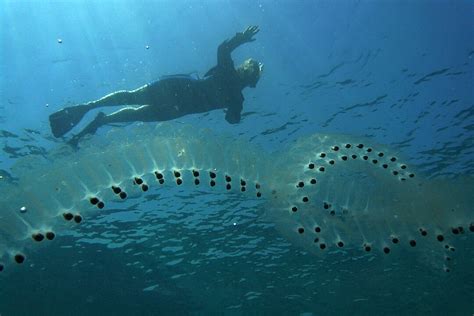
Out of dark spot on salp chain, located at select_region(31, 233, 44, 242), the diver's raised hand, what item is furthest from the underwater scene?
dark spot on salp chain, located at select_region(31, 233, 44, 242)

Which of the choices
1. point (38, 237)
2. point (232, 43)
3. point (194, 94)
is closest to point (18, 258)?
point (38, 237)

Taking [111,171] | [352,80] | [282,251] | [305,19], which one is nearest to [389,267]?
[282,251]

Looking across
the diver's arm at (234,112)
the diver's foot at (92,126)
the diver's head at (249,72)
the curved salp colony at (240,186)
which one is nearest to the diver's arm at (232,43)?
the diver's head at (249,72)

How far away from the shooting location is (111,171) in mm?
9000

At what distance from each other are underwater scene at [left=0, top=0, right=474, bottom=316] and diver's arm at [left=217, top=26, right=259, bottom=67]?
0.10 ft

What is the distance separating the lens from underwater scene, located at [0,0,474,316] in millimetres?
10125

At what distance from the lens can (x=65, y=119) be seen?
1126 centimetres

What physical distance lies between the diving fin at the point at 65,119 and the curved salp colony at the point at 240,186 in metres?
0.77

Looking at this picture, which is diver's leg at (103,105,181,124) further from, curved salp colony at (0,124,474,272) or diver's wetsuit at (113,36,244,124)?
curved salp colony at (0,124,474,272)

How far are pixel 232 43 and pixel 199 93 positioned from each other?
191 centimetres

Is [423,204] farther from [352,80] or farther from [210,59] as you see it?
[210,59]

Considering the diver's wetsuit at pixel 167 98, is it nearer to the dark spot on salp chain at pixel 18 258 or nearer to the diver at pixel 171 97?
the diver at pixel 171 97

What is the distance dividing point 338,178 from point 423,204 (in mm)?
2622

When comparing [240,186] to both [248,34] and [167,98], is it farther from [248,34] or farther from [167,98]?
[248,34]
